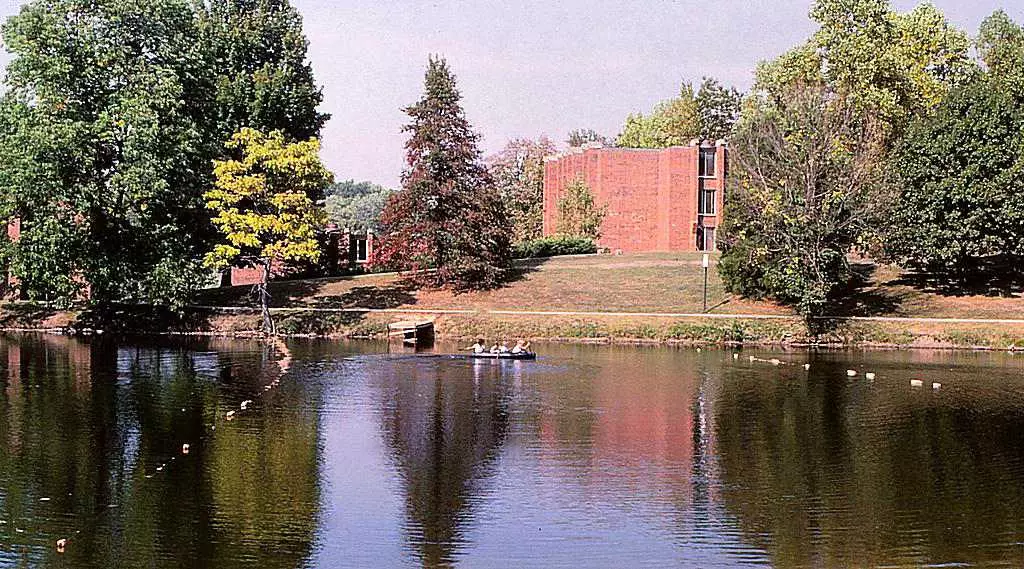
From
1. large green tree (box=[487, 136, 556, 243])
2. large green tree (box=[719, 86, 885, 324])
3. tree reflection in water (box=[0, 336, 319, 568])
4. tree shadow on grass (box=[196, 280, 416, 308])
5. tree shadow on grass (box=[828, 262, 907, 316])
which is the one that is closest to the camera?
tree reflection in water (box=[0, 336, 319, 568])

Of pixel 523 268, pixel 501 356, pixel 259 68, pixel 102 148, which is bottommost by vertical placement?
pixel 501 356

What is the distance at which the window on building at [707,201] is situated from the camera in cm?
8456

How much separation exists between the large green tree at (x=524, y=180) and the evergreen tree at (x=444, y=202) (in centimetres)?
2852

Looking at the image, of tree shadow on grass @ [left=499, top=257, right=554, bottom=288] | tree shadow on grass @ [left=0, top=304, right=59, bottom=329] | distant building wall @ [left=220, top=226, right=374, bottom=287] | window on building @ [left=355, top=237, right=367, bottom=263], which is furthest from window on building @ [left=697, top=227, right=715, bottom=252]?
tree shadow on grass @ [left=0, top=304, right=59, bottom=329]

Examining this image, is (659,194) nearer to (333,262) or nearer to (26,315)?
(333,262)

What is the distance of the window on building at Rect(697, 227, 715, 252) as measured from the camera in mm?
84625

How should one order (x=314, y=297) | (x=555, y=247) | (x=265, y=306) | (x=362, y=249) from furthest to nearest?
1. (x=362, y=249)
2. (x=555, y=247)
3. (x=314, y=297)
4. (x=265, y=306)

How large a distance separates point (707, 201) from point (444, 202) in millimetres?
31719

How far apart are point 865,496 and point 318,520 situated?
979 cm

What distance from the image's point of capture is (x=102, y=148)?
49.1m

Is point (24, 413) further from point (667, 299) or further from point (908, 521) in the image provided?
point (667, 299)

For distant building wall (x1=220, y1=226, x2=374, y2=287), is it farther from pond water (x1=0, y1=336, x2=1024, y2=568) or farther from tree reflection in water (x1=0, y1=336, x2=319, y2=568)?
tree reflection in water (x1=0, y1=336, x2=319, y2=568)

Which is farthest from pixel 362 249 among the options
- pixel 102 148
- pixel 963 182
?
pixel 963 182

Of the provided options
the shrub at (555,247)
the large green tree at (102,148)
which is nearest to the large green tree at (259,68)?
the large green tree at (102,148)
